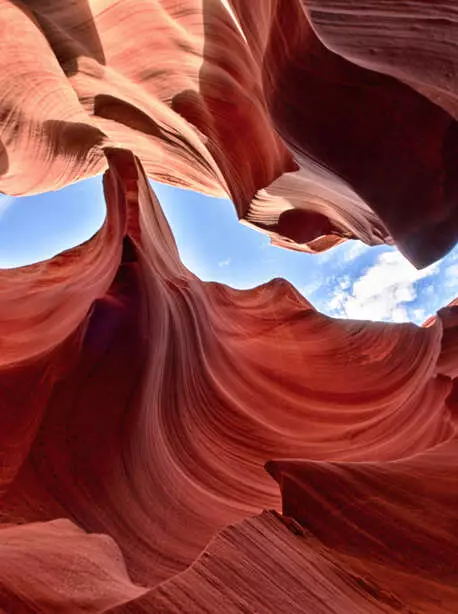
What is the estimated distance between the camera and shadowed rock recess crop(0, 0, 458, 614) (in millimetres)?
1618

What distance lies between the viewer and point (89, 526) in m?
2.41

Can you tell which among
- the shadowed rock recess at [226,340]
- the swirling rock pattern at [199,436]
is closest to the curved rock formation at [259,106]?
the shadowed rock recess at [226,340]

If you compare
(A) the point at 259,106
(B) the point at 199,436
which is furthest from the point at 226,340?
(A) the point at 259,106

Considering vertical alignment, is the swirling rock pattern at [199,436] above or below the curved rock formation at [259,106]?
below

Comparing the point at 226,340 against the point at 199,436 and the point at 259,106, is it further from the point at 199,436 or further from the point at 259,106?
the point at 259,106

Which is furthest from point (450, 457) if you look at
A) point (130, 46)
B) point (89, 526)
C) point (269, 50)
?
point (130, 46)

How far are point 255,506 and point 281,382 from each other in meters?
1.59

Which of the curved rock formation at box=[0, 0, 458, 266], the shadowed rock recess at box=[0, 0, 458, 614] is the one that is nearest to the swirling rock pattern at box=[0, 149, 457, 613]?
the shadowed rock recess at box=[0, 0, 458, 614]

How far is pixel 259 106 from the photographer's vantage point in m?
4.52

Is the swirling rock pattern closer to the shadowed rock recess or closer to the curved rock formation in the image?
the shadowed rock recess

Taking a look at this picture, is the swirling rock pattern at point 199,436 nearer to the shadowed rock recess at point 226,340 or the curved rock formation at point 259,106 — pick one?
the shadowed rock recess at point 226,340

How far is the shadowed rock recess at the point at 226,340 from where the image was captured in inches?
63.7

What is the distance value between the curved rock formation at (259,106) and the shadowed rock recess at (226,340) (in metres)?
0.01

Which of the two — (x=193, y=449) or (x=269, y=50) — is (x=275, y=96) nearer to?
(x=269, y=50)
